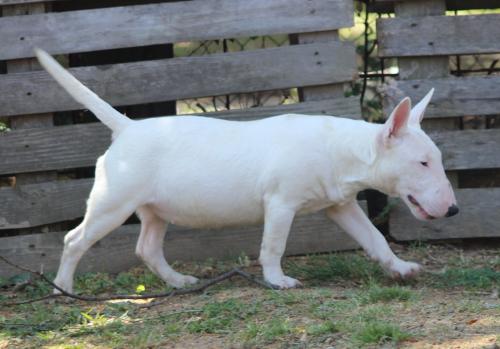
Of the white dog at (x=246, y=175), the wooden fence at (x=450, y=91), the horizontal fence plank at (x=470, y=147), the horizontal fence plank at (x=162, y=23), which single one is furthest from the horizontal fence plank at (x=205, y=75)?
the horizontal fence plank at (x=470, y=147)

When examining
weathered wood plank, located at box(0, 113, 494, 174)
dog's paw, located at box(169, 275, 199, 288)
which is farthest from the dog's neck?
weathered wood plank, located at box(0, 113, 494, 174)

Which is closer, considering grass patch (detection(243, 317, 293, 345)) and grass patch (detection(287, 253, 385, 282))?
grass patch (detection(243, 317, 293, 345))

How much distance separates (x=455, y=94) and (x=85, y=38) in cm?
265

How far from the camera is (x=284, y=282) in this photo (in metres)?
5.99

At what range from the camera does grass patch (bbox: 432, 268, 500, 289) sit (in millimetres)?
5962

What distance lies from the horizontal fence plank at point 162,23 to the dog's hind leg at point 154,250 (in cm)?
127

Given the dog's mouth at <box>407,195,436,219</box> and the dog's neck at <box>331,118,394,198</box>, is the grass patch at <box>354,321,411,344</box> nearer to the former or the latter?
the dog's mouth at <box>407,195,436,219</box>

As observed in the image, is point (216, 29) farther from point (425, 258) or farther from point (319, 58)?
point (425, 258)

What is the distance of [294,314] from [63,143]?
8.13ft

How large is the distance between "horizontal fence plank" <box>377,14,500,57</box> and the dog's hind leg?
2144mm

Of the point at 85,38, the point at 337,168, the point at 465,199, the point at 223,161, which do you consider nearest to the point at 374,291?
the point at 337,168

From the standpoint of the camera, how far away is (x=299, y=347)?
467cm

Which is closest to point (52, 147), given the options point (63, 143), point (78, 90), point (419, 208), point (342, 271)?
point (63, 143)

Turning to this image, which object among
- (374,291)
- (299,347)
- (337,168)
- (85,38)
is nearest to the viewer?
(299,347)
